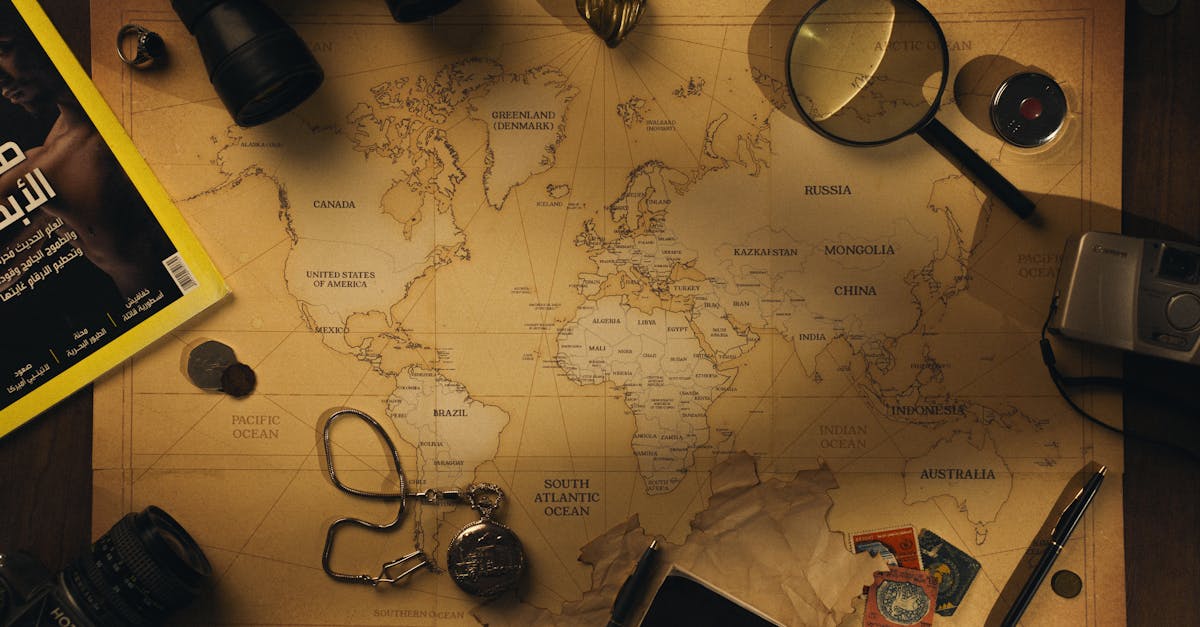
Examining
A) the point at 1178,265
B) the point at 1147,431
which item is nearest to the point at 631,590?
the point at 1147,431

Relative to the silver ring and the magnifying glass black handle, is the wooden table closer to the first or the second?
the silver ring

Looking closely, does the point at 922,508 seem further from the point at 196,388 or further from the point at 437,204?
the point at 196,388

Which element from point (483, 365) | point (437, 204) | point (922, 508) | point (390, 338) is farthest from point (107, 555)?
point (922, 508)

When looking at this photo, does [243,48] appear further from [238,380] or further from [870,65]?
[870,65]

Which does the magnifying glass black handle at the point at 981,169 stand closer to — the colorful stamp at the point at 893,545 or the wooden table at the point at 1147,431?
the wooden table at the point at 1147,431

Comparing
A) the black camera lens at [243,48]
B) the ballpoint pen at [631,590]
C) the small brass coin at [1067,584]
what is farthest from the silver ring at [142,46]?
the small brass coin at [1067,584]

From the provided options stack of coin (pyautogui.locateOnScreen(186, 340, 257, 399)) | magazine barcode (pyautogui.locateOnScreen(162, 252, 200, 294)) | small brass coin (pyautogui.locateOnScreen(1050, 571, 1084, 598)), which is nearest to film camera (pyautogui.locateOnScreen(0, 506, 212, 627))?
stack of coin (pyautogui.locateOnScreen(186, 340, 257, 399))
